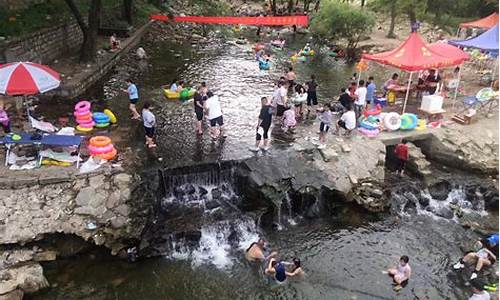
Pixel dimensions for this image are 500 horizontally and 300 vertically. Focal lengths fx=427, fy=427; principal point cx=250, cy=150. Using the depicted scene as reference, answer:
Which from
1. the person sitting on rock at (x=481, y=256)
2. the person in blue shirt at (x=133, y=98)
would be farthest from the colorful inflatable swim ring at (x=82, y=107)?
the person sitting on rock at (x=481, y=256)

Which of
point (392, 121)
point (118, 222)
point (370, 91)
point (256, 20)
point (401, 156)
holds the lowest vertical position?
point (118, 222)

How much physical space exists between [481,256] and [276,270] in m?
6.41

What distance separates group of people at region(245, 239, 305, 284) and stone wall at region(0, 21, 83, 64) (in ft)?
45.3

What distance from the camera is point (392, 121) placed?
18062 mm

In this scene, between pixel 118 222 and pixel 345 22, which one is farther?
pixel 345 22

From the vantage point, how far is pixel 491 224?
621 inches

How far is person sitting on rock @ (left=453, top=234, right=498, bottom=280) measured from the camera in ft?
43.0

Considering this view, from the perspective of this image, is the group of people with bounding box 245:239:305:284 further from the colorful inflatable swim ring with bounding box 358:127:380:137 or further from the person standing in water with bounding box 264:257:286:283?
the colorful inflatable swim ring with bounding box 358:127:380:137

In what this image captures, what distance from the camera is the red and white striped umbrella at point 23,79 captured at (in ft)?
46.1

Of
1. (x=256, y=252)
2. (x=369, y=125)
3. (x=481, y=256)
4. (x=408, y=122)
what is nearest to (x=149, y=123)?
(x=256, y=252)

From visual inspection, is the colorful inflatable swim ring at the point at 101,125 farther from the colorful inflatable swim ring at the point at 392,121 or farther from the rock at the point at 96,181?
the colorful inflatable swim ring at the point at 392,121

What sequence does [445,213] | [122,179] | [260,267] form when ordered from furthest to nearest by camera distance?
1. [445,213]
2. [122,179]
3. [260,267]

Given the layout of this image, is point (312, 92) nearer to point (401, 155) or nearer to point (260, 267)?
point (401, 155)

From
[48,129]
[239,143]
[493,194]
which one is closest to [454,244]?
[493,194]
